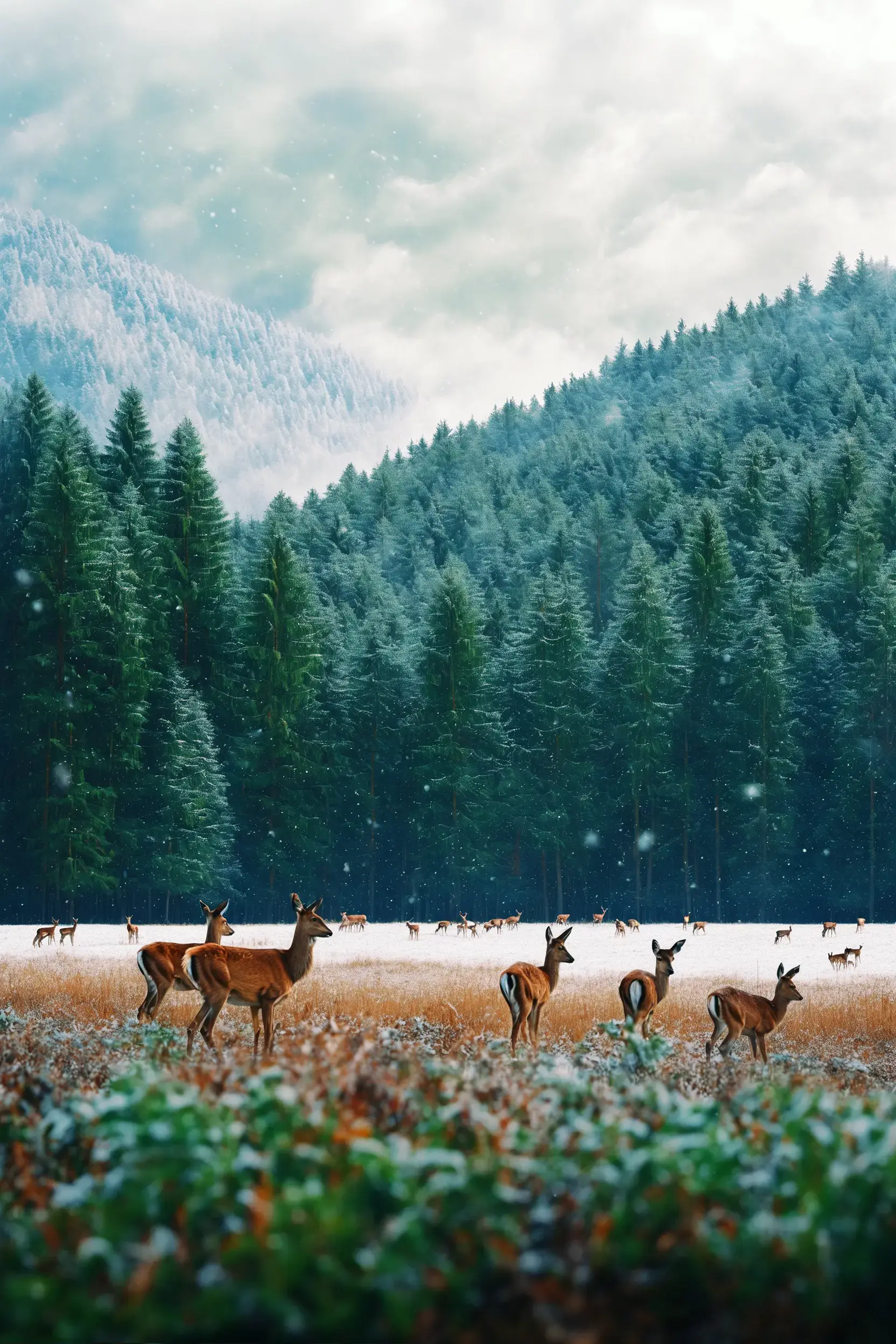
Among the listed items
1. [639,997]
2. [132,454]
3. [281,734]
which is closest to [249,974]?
[639,997]

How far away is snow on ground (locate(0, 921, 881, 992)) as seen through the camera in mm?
27453

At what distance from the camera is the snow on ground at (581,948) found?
90.1ft

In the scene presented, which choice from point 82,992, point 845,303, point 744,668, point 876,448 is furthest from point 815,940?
point 845,303

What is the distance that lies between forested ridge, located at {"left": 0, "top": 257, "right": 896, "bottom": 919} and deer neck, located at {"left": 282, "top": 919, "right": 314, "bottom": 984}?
3267 cm

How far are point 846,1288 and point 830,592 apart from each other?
210 ft

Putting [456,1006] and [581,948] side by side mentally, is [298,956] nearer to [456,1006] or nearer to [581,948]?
[456,1006]

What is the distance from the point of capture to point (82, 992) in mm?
19266

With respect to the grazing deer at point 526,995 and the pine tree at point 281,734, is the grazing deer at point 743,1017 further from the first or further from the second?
the pine tree at point 281,734

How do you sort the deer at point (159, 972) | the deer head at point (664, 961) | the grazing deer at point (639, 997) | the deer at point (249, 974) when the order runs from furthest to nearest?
the deer head at point (664, 961), the deer at point (159, 972), the grazing deer at point (639, 997), the deer at point (249, 974)

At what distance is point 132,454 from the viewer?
195ft

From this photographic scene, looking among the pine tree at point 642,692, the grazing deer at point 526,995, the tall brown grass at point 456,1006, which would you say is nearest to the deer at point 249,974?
the tall brown grass at point 456,1006

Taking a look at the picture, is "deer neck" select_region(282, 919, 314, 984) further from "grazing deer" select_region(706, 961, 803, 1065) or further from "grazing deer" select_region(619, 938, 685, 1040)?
"grazing deer" select_region(706, 961, 803, 1065)

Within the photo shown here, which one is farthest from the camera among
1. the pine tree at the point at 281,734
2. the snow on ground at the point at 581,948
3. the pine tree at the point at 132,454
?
the pine tree at the point at 132,454

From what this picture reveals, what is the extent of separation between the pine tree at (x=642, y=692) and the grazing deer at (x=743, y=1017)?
4197 cm
